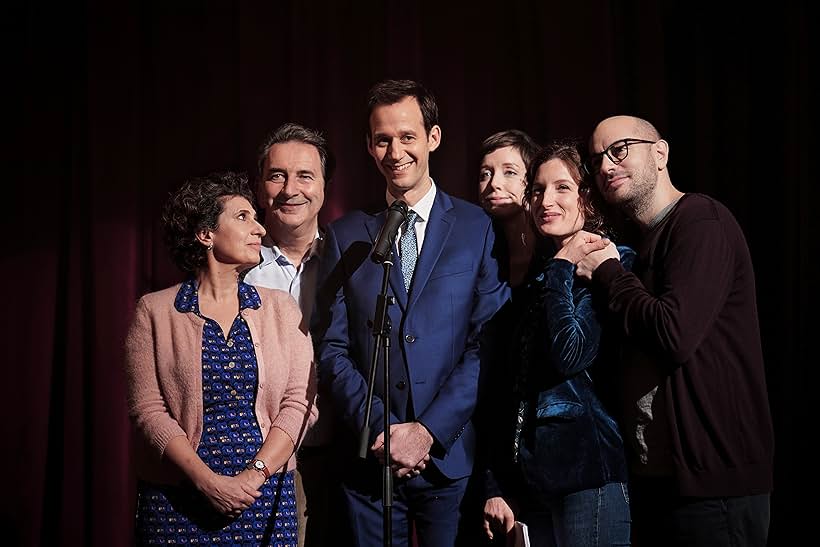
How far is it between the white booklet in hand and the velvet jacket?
92 mm

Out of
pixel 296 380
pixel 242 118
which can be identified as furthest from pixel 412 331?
pixel 242 118

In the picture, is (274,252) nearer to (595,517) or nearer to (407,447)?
(407,447)

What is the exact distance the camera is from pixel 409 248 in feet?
9.59

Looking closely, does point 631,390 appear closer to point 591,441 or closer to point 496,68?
point 591,441

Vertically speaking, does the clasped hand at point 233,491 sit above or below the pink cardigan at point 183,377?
below

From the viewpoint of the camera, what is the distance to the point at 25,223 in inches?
163

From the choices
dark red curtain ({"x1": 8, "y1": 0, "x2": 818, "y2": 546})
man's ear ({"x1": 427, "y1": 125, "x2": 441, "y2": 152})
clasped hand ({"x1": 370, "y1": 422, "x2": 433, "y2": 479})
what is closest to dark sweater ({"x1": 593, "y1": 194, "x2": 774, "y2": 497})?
clasped hand ({"x1": 370, "y1": 422, "x2": 433, "y2": 479})

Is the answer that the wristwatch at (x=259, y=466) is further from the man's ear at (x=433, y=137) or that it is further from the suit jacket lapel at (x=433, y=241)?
the man's ear at (x=433, y=137)

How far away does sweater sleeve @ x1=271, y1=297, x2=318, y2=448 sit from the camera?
2777 millimetres

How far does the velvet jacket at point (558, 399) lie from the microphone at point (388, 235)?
48 centimetres

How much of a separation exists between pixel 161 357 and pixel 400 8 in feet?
7.22

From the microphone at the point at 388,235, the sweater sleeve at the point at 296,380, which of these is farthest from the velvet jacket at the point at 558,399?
the sweater sleeve at the point at 296,380

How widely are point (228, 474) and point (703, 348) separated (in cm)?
151

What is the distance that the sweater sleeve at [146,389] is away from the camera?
269 cm
